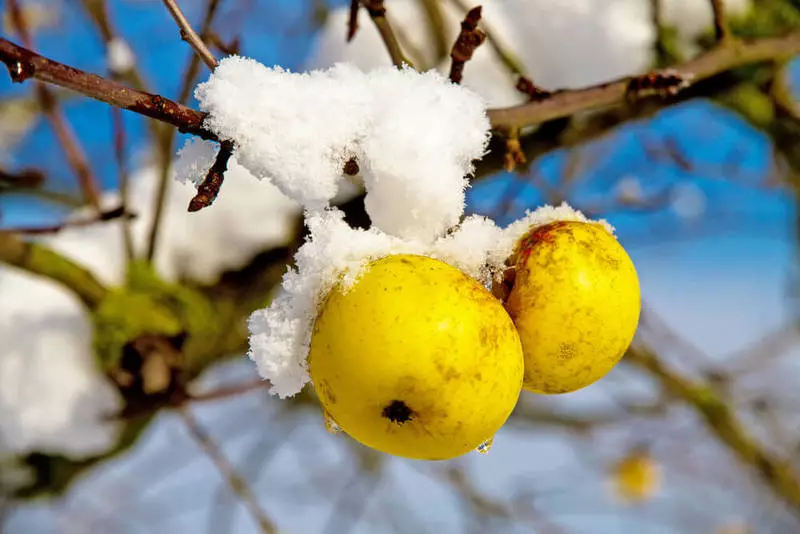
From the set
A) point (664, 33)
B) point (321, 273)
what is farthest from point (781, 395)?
point (321, 273)

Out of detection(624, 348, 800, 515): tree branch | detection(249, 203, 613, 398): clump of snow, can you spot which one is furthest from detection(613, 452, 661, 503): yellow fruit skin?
detection(249, 203, 613, 398): clump of snow

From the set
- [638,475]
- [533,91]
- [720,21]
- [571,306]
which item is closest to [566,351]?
[571,306]

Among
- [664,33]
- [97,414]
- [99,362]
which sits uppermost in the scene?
[664,33]

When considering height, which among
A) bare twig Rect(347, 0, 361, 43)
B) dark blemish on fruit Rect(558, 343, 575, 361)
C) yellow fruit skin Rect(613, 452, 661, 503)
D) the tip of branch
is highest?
bare twig Rect(347, 0, 361, 43)

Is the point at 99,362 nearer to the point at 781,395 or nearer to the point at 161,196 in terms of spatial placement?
the point at 161,196

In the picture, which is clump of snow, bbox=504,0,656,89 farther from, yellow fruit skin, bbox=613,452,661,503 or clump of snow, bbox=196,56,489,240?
yellow fruit skin, bbox=613,452,661,503

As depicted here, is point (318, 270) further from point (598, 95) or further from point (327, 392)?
point (598, 95)
